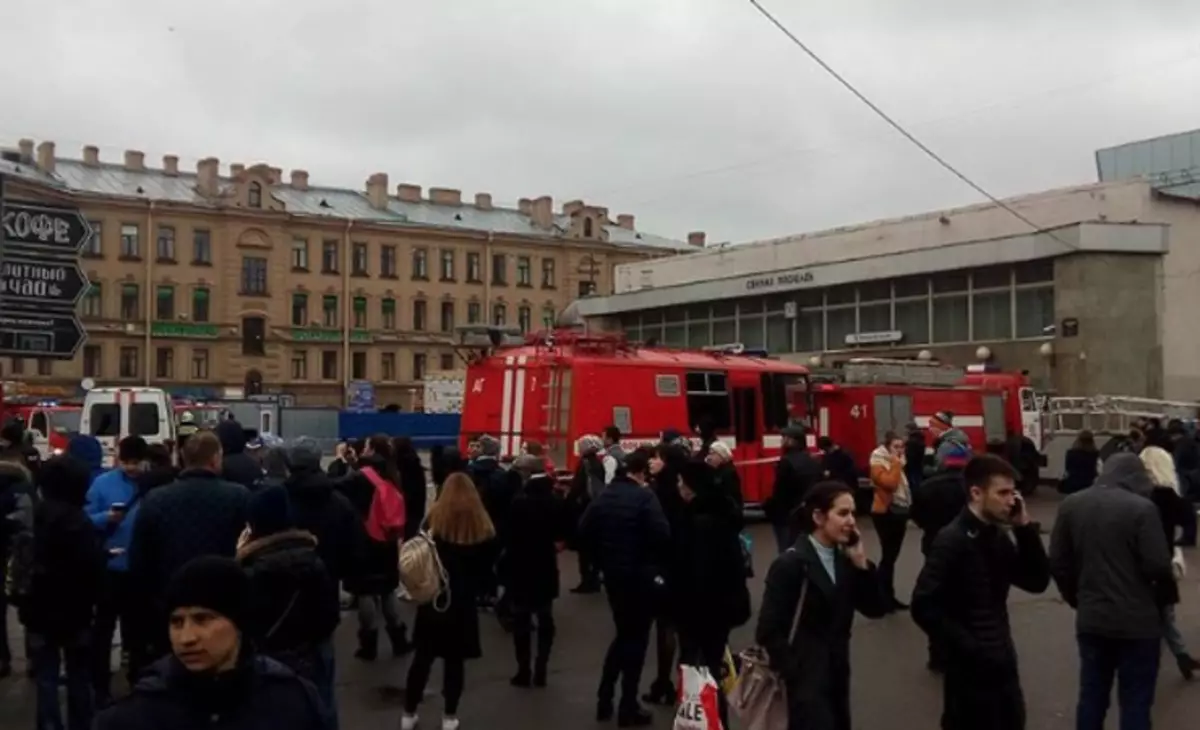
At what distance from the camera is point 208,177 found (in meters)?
70.1

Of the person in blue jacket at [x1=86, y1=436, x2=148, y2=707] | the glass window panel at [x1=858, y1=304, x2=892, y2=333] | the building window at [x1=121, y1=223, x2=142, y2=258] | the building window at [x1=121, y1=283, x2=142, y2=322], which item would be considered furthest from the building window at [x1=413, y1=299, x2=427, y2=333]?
the person in blue jacket at [x1=86, y1=436, x2=148, y2=707]

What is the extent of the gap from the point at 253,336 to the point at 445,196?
1634 centimetres

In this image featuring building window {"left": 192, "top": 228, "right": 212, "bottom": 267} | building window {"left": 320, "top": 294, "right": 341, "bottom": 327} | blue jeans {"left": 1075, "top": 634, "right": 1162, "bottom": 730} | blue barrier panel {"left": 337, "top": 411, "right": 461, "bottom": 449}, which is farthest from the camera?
building window {"left": 320, "top": 294, "right": 341, "bottom": 327}

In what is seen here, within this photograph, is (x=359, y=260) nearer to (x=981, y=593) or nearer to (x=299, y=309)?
(x=299, y=309)

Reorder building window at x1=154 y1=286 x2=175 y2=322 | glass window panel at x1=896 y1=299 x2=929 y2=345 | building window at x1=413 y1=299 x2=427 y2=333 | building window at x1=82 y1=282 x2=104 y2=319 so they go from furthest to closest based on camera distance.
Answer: building window at x1=413 y1=299 x2=427 y2=333 < building window at x1=154 y1=286 x2=175 y2=322 < building window at x1=82 y1=282 x2=104 y2=319 < glass window panel at x1=896 y1=299 x2=929 y2=345

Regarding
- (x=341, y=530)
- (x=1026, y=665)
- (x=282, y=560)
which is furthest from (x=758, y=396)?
(x=282, y=560)

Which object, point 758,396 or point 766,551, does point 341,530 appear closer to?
point 766,551

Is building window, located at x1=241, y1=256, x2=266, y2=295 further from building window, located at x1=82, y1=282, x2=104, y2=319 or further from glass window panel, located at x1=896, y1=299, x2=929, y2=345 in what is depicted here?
glass window panel, located at x1=896, y1=299, x2=929, y2=345

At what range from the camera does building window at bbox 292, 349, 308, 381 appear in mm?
71688

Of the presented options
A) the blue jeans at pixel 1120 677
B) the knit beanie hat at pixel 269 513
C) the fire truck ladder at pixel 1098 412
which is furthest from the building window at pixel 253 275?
the blue jeans at pixel 1120 677

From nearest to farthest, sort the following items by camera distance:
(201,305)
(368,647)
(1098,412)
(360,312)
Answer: (368,647), (1098,412), (201,305), (360,312)

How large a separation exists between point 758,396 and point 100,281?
52408 millimetres

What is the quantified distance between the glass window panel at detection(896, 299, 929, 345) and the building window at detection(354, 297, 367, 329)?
40.2m

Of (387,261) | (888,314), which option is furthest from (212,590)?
(387,261)
